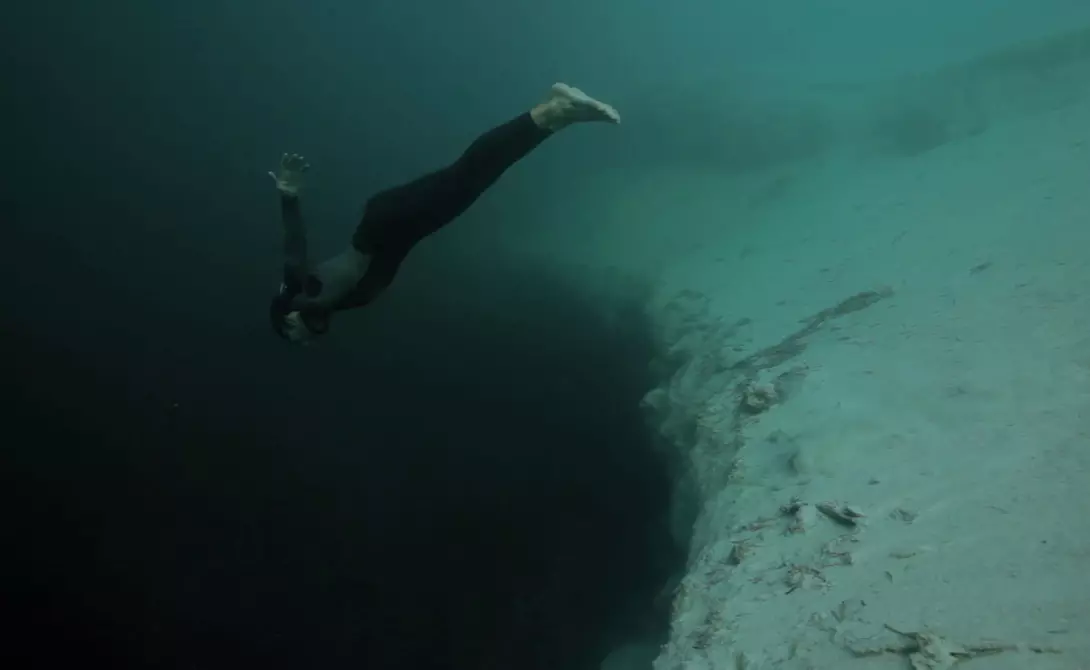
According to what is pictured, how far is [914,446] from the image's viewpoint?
11.0ft

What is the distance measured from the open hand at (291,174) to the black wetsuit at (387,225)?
57mm

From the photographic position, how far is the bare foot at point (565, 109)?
2979 mm

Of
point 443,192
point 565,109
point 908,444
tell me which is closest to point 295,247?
point 443,192

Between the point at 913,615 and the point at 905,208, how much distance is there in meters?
6.81

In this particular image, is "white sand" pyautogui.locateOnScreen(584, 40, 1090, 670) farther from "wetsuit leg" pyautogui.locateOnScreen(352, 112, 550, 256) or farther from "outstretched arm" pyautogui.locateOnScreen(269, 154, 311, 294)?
"outstretched arm" pyautogui.locateOnScreen(269, 154, 311, 294)

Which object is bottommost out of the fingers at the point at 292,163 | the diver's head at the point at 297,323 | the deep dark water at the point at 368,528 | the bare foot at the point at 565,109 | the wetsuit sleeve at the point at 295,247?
the deep dark water at the point at 368,528

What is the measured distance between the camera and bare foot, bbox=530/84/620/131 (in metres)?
2.98

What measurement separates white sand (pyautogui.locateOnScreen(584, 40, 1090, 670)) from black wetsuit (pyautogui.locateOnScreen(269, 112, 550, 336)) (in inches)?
97.0

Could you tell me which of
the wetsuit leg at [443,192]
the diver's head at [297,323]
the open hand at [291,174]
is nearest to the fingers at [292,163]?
the open hand at [291,174]

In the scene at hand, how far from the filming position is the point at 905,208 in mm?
7773

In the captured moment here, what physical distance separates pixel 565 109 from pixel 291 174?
180 cm

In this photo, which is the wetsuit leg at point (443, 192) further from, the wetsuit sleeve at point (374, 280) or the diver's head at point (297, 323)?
the diver's head at point (297, 323)

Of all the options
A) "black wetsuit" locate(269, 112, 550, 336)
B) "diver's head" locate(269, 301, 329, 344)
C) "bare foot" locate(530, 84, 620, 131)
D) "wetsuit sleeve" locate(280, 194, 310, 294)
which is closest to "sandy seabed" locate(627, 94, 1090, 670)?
"bare foot" locate(530, 84, 620, 131)

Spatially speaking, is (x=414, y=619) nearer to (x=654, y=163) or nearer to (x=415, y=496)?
(x=415, y=496)
